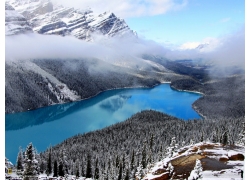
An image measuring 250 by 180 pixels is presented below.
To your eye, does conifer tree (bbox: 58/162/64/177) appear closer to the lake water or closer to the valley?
the valley

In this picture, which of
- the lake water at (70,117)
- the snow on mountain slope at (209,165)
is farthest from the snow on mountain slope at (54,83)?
the snow on mountain slope at (209,165)

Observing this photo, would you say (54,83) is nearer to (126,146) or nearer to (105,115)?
(105,115)

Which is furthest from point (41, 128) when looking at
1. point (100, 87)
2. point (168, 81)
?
point (168, 81)

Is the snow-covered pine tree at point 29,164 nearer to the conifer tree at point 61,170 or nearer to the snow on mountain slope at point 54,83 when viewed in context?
the conifer tree at point 61,170

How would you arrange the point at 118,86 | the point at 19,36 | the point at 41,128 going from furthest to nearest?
the point at 118,86
the point at 19,36
the point at 41,128

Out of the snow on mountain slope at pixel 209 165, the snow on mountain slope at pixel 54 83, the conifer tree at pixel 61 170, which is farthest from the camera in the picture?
the snow on mountain slope at pixel 54 83

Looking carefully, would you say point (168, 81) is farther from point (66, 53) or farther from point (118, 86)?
point (66, 53)

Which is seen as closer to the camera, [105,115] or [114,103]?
[105,115]

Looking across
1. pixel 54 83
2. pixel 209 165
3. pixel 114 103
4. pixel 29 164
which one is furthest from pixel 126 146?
pixel 54 83

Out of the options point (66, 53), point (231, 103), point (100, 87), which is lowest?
point (231, 103)
